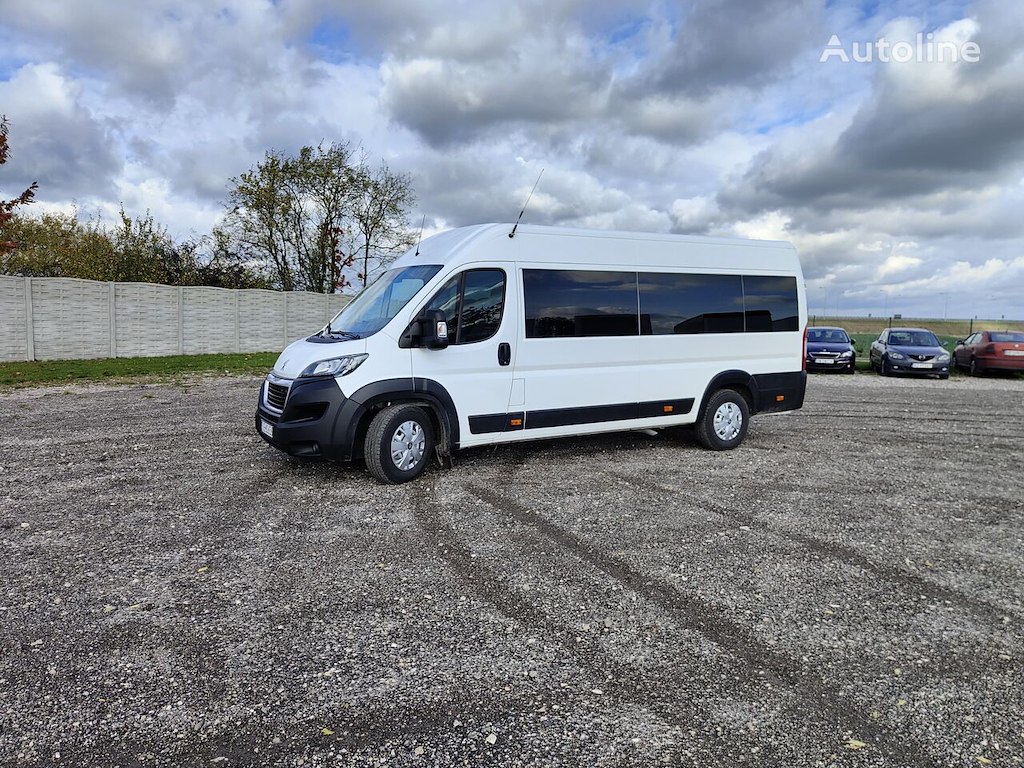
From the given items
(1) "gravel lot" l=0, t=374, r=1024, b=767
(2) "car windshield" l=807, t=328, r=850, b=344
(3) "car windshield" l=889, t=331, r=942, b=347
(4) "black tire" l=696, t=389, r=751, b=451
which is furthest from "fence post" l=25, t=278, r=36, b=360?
(3) "car windshield" l=889, t=331, r=942, b=347

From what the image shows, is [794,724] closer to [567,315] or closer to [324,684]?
[324,684]

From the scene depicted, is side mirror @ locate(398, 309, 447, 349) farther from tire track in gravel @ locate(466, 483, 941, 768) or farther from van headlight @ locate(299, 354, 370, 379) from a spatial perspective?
tire track in gravel @ locate(466, 483, 941, 768)

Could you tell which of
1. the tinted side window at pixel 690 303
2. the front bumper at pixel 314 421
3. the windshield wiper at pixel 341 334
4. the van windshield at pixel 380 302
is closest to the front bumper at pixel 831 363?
the tinted side window at pixel 690 303

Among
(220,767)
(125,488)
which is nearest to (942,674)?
(220,767)

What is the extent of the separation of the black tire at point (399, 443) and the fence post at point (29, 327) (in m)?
16.7

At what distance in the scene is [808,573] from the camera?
434cm

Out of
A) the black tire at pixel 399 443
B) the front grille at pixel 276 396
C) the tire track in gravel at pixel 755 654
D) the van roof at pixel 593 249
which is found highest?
the van roof at pixel 593 249

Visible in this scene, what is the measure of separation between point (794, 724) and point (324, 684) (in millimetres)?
2054

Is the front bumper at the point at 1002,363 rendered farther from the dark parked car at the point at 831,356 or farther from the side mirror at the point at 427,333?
the side mirror at the point at 427,333

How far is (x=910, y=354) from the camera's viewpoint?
19.5 meters

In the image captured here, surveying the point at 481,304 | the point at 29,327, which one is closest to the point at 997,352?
the point at 481,304

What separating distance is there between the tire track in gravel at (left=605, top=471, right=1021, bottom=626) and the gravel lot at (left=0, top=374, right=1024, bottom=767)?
0.09ft

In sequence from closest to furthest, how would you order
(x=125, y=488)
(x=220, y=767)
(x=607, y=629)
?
(x=220, y=767)
(x=607, y=629)
(x=125, y=488)

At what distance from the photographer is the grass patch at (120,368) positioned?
1427 centimetres
